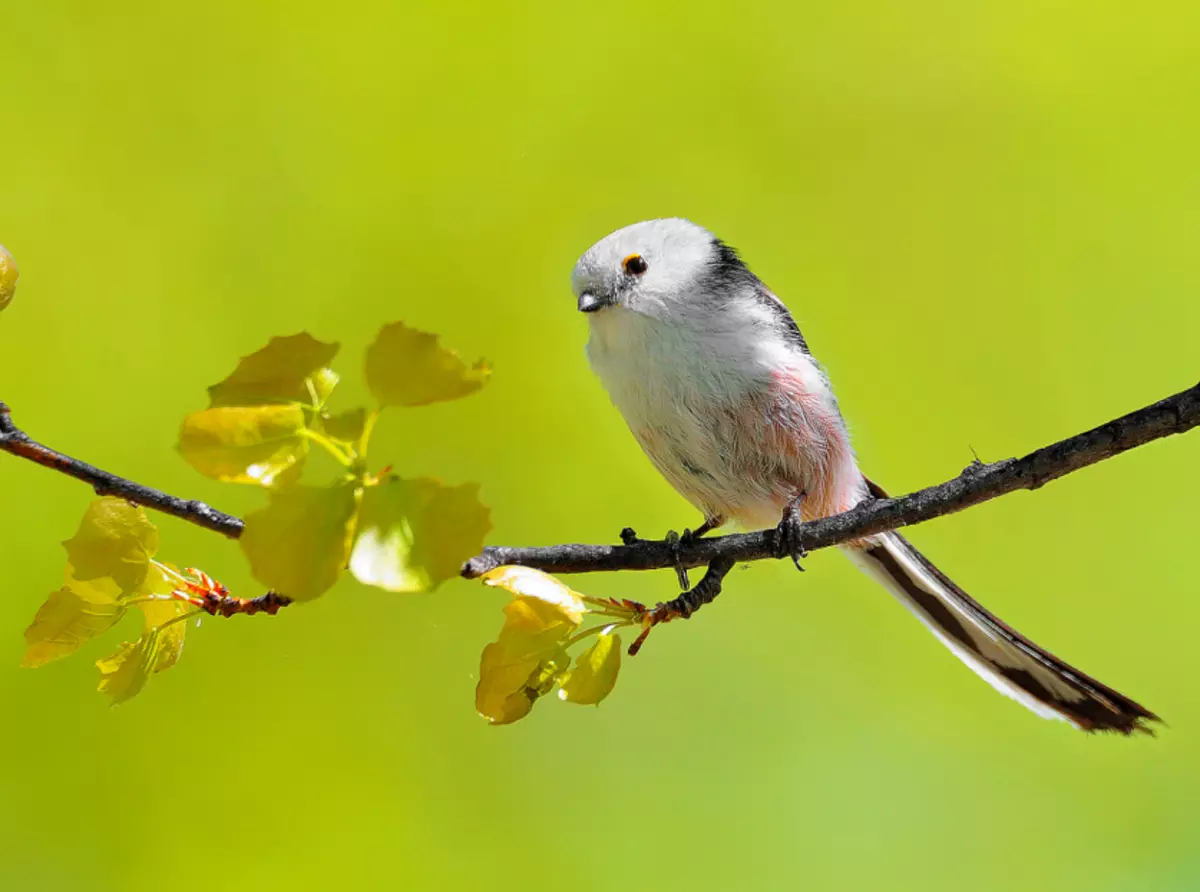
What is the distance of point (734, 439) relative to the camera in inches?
48.1

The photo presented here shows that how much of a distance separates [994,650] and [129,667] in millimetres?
1023

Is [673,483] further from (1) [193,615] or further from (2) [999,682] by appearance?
(1) [193,615]

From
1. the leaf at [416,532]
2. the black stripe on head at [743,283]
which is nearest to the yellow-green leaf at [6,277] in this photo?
the leaf at [416,532]

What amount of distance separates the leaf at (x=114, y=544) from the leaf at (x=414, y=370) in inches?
7.6

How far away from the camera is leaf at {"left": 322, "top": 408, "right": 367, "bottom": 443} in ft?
1.64

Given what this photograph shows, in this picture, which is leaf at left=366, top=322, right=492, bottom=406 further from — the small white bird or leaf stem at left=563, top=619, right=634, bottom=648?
the small white bird

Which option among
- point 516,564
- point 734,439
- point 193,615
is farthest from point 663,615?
point 734,439

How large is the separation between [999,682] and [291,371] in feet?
3.31

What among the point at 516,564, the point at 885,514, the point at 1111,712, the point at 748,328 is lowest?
the point at 516,564

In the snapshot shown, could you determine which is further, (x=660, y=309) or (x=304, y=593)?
(x=660, y=309)

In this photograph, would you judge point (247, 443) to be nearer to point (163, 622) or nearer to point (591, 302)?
point (163, 622)

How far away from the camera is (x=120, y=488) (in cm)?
61

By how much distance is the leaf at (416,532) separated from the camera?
17.3 inches

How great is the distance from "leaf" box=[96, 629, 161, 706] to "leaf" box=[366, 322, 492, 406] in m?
0.23
